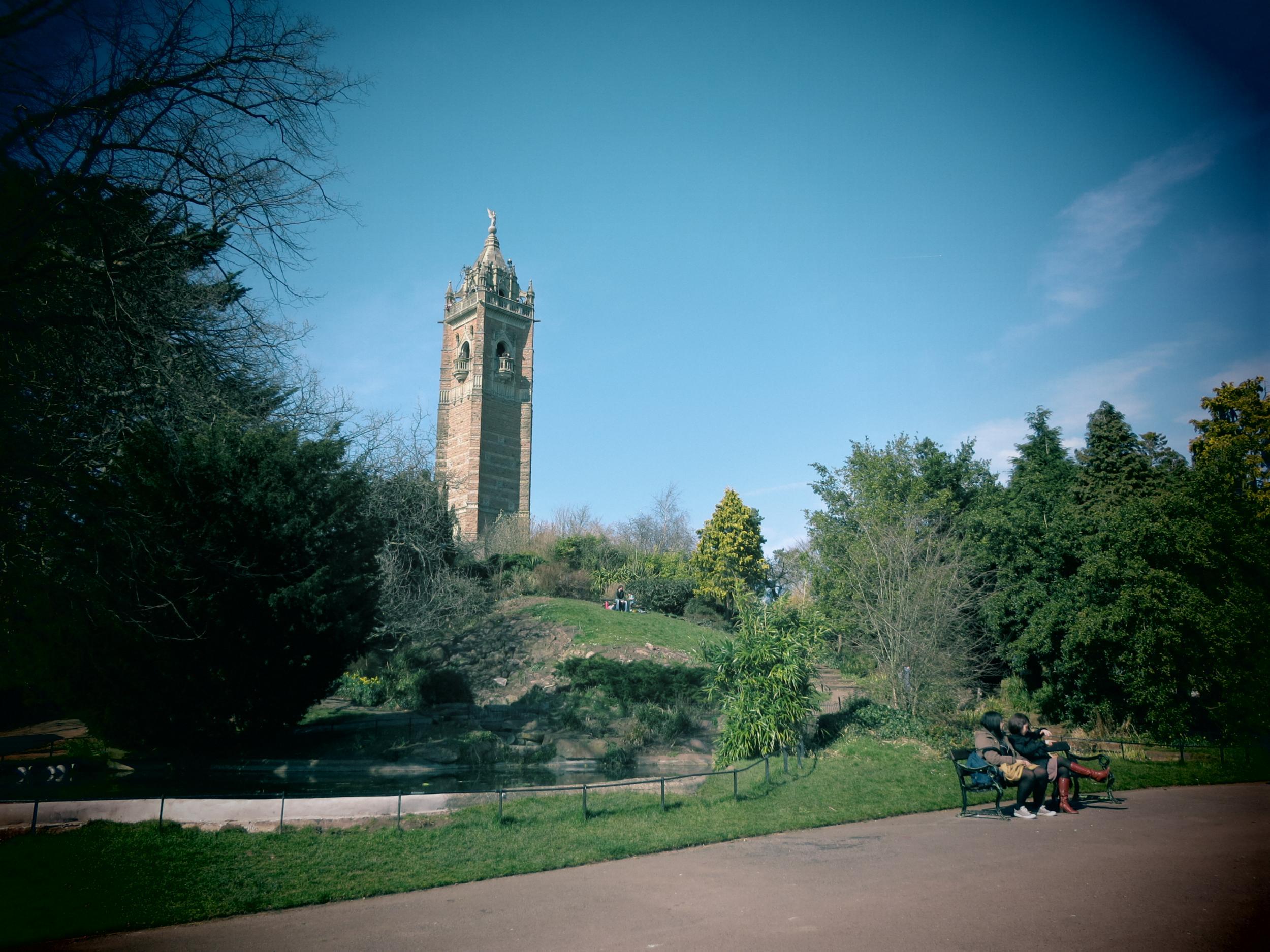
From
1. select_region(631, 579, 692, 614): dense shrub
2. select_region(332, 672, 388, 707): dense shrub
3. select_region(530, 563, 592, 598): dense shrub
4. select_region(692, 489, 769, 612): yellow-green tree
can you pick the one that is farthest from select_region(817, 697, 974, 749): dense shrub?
select_region(692, 489, 769, 612): yellow-green tree

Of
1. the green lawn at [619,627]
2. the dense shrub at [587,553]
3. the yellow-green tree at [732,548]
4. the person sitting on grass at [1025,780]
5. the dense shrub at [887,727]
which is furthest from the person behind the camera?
the yellow-green tree at [732,548]

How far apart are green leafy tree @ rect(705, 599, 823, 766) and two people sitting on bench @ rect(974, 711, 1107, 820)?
4.70 metres

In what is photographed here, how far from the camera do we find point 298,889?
723cm

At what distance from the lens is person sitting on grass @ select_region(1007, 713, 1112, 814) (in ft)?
31.0

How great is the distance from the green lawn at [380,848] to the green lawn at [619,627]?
54.8ft

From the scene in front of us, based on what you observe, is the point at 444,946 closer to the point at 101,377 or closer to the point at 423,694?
the point at 101,377

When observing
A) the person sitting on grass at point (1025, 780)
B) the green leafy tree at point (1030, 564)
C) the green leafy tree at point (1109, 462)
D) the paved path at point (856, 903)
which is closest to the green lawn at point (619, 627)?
the green leafy tree at point (1030, 564)

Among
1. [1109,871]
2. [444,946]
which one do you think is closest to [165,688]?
[444,946]

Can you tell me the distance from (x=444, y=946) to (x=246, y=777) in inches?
432

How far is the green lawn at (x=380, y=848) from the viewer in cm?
677

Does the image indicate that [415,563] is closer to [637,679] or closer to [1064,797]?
[637,679]

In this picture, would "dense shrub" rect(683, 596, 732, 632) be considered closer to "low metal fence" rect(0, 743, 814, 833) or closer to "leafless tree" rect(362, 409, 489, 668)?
"leafless tree" rect(362, 409, 489, 668)

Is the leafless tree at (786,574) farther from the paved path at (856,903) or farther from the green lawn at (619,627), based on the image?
the paved path at (856,903)

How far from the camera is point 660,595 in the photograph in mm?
39500
